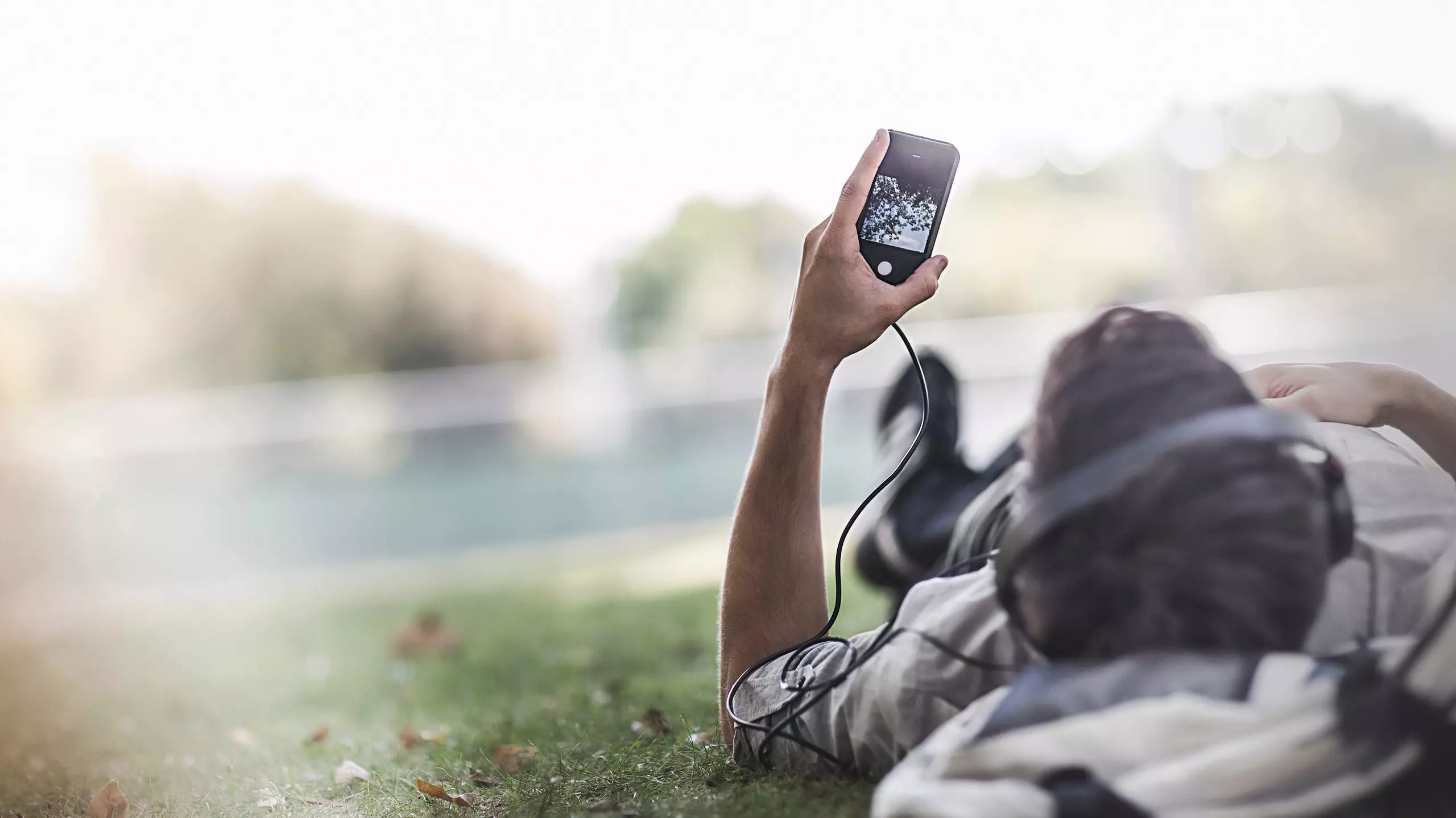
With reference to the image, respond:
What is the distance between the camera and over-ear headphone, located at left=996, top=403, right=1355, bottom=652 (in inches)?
25.6

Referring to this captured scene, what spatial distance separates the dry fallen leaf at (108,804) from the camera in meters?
1.03

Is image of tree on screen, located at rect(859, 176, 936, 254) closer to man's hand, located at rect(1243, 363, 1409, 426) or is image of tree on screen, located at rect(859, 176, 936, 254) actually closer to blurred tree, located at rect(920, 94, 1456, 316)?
man's hand, located at rect(1243, 363, 1409, 426)

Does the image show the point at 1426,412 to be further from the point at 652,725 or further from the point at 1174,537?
the point at 652,725

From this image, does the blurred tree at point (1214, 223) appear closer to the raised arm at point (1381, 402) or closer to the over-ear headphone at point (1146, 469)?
the raised arm at point (1381, 402)

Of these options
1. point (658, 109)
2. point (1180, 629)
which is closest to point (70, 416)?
point (658, 109)

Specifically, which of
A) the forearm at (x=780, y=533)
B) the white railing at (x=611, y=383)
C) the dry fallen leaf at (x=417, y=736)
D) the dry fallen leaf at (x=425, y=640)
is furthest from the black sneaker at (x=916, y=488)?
the white railing at (x=611, y=383)

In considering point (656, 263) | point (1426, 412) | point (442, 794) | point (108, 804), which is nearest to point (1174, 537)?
point (1426, 412)

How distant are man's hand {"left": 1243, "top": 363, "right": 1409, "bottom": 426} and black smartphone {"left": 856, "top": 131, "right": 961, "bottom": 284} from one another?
28 cm

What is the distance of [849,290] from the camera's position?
2.89ft

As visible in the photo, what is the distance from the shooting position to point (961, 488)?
144cm

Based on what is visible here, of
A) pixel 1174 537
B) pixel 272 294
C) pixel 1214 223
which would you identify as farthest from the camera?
pixel 272 294

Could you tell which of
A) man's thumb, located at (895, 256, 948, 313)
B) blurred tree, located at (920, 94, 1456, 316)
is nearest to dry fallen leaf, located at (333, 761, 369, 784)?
man's thumb, located at (895, 256, 948, 313)

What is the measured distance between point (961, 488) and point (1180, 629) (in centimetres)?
79

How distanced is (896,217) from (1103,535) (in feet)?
1.13
